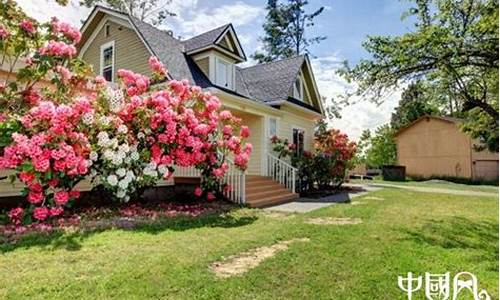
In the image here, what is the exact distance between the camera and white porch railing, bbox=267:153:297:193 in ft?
41.2

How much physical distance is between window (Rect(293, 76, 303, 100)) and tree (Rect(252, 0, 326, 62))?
11511mm

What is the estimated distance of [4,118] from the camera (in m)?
5.23

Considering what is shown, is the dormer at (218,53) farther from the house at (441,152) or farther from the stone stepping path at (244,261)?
the house at (441,152)

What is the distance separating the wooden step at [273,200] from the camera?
946 centimetres

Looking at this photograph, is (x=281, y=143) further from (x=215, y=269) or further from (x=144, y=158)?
(x=215, y=269)

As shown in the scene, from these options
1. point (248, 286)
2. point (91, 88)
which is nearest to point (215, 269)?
point (248, 286)

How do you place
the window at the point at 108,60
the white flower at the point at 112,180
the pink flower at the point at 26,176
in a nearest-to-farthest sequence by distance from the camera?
the pink flower at the point at 26,176 < the white flower at the point at 112,180 < the window at the point at 108,60

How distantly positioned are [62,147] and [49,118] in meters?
0.43

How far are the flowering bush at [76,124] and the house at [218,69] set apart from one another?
4083mm

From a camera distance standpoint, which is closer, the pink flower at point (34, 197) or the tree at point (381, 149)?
the pink flower at point (34, 197)

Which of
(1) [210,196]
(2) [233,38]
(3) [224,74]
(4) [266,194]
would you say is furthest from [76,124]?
(2) [233,38]

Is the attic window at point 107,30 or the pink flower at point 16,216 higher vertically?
the attic window at point 107,30

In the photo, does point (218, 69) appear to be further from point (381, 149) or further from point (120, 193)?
point (381, 149)

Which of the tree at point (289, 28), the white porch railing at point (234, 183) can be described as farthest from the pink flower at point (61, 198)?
the tree at point (289, 28)
